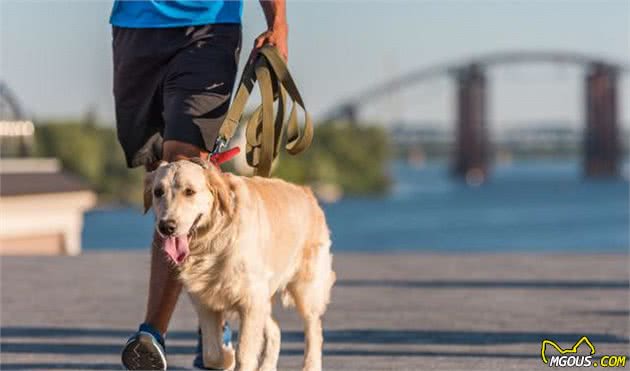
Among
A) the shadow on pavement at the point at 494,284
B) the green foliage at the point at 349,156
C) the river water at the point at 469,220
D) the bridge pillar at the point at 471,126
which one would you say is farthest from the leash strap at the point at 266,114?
the bridge pillar at the point at 471,126

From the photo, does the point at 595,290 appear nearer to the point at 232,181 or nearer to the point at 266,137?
the point at 266,137

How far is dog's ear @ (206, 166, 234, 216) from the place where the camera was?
480cm

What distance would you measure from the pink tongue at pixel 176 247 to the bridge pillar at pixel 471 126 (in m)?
131

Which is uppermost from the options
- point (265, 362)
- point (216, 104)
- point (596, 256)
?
point (216, 104)

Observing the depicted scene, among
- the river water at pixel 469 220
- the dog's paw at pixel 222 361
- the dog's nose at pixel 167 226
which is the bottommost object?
the river water at pixel 469 220

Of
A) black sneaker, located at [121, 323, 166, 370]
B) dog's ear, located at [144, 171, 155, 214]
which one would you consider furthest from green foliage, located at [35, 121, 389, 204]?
dog's ear, located at [144, 171, 155, 214]

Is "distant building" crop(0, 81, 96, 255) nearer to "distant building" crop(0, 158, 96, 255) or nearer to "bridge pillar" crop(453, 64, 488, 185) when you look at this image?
"distant building" crop(0, 158, 96, 255)

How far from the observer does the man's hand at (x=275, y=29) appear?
17.8 ft

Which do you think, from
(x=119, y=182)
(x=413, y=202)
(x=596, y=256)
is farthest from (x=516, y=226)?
(x=596, y=256)

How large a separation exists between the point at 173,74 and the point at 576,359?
199cm

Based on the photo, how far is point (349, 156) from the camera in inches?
5310

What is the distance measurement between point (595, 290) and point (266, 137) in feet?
13.5

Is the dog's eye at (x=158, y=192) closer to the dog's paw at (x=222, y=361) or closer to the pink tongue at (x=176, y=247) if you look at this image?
the pink tongue at (x=176, y=247)

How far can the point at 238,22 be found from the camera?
5.59m
